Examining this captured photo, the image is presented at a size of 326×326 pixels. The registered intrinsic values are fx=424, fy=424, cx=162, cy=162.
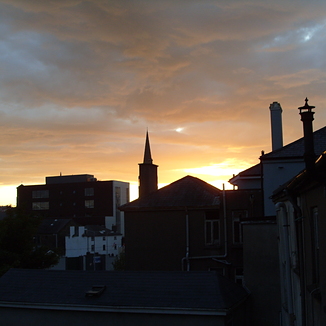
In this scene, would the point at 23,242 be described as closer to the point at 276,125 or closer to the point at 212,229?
the point at 212,229

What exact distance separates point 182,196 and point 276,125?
776 centimetres

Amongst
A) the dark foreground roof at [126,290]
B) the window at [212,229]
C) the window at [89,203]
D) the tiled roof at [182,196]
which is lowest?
the dark foreground roof at [126,290]

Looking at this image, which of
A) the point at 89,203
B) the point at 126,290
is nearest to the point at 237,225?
the point at 126,290

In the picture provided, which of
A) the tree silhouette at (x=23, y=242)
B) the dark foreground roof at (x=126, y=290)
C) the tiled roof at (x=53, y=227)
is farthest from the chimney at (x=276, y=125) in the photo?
the tiled roof at (x=53, y=227)

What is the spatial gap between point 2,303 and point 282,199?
1193cm

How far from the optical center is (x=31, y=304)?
1700 centimetres

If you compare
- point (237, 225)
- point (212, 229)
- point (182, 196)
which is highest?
point (182, 196)

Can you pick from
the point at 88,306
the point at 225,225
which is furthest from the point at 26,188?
the point at 88,306

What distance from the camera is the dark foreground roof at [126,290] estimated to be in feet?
51.7

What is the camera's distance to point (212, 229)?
89.8ft

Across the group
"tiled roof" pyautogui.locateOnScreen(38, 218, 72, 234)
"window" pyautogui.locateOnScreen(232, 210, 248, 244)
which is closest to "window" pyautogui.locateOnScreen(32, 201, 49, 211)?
"tiled roof" pyautogui.locateOnScreen(38, 218, 72, 234)

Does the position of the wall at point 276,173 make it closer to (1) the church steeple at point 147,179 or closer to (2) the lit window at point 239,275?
(2) the lit window at point 239,275

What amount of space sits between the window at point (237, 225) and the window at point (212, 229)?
3.36 feet

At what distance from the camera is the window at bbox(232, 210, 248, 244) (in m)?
26.9
